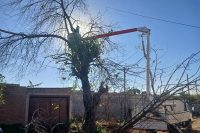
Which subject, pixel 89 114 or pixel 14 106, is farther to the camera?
pixel 14 106

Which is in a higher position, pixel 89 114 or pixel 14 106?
pixel 14 106

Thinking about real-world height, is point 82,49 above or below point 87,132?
above

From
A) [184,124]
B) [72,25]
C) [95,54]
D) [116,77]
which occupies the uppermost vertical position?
[72,25]

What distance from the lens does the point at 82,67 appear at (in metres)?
11.3

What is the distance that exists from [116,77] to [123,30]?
617 cm

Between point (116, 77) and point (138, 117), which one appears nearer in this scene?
point (138, 117)

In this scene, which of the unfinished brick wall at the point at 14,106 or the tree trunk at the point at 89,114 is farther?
the unfinished brick wall at the point at 14,106

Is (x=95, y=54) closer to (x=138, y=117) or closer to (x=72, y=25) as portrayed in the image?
(x=72, y=25)

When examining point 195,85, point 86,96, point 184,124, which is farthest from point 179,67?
point 184,124

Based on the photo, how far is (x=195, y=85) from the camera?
5500mm

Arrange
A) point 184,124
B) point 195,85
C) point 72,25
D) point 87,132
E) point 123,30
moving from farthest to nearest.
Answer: point 184,124 < point 123,30 < point 72,25 < point 87,132 < point 195,85

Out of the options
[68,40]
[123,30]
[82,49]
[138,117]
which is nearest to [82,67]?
[82,49]

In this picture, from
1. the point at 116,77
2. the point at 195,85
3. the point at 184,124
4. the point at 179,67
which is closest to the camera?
the point at 195,85

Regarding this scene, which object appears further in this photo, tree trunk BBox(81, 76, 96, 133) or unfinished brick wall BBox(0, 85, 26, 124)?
unfinished brick wall BBox(0, 85, 26, 124)
